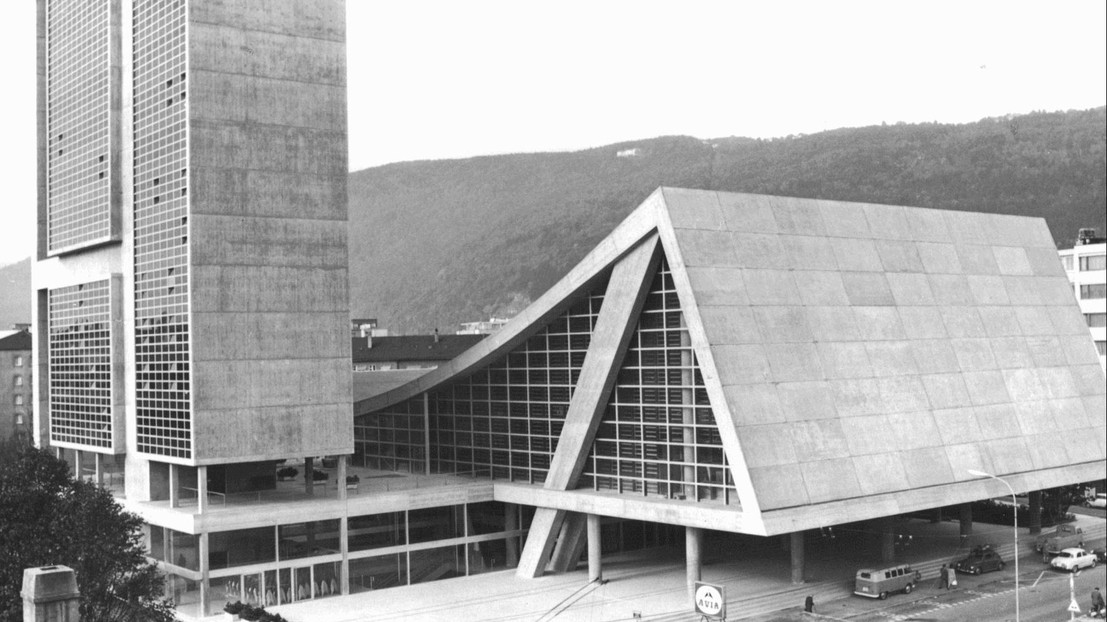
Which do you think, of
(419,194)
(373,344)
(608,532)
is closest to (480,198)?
(419,194)

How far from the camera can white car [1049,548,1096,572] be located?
4553 cm

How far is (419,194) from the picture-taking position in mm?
164500

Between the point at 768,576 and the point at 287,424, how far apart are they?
1924cm

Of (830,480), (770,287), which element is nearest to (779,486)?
(830,480)

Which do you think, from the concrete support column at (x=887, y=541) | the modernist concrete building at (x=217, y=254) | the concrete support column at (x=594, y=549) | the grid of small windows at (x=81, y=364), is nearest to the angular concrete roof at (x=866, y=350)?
the concrete support column at (x=887, y=541)

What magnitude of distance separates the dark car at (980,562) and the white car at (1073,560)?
2.20 metres

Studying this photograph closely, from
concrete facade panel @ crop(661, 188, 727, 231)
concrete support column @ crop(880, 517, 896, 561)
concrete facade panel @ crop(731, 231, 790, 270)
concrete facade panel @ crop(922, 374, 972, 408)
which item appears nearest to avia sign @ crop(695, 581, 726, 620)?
concrete facade panel @ crop(731, 231, 790, 270)

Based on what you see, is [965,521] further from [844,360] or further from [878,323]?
[844,360]

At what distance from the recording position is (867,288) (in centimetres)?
4438

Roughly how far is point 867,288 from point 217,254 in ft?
81.7

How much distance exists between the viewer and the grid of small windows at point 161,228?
41.9 metres

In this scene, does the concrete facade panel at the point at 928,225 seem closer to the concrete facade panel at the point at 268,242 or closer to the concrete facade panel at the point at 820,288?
the concrete facade panel at the point at 820,288

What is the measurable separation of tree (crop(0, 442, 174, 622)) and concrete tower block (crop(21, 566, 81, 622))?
45.4 ft

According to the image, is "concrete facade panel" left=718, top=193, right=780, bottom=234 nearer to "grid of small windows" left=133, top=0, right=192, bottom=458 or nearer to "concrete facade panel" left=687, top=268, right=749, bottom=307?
"concrete facade panel" left=687, top=268, right=749, bottom=307
